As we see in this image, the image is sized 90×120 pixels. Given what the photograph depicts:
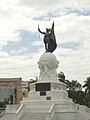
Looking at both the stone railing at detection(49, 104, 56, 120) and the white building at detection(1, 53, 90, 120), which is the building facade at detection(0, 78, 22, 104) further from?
the stone railing at detection(49, 104, 56, 120)

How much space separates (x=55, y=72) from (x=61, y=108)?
28.2 ft

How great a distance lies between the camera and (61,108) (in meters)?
33.8

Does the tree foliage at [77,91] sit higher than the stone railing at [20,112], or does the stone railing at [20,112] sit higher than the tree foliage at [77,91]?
the tree foliage at [77,91]

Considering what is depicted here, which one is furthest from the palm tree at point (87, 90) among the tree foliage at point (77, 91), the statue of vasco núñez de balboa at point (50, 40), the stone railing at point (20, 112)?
the stone railing at point (20, 112)

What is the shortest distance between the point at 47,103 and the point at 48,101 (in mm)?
271

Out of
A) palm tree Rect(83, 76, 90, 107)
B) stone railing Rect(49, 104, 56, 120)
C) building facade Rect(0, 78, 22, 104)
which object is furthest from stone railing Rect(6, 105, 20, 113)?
building facade Rect(0, 78, 22, 104)

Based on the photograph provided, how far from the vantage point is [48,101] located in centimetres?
3666

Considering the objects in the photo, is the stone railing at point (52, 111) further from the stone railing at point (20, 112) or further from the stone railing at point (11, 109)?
the stone railing at point (11, 109)

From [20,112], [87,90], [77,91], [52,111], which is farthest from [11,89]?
[52,111]

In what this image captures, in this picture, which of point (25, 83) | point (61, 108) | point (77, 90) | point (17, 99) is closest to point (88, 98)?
point (77, 90)

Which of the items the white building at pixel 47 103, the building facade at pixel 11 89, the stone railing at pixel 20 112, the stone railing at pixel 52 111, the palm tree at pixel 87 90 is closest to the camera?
the stone railing at pixel 52 111

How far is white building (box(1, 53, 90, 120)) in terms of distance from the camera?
32969mm

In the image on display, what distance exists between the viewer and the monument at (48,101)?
33.0m

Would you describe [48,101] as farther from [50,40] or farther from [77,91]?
[77,91]
